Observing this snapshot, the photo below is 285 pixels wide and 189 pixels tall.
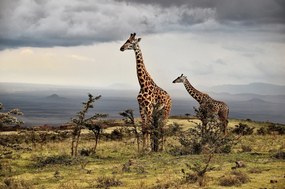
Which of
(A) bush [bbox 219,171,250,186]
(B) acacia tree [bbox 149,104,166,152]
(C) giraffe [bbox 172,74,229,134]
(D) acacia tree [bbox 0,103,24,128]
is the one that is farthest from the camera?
(C) giraffe [bbox 172,74,229,134]

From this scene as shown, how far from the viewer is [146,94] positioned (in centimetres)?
2970

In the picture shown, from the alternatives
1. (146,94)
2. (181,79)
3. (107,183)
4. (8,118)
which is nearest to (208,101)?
(181,79)

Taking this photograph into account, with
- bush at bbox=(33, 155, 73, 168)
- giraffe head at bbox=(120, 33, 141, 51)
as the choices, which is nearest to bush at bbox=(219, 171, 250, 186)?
bush at bbox=(33, 155, 73, 168)

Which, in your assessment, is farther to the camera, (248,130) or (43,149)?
(248,130)

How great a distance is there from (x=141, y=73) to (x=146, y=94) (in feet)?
6.50

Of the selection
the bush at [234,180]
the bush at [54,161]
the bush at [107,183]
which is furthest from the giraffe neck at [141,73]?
the bush at [234,180]

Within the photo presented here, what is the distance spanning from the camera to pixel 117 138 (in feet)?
147

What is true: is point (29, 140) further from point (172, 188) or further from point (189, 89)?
point (172, 188)

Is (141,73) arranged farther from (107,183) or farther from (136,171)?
(107,183)

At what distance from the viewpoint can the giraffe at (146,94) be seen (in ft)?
96.3

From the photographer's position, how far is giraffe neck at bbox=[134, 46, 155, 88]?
30500mm

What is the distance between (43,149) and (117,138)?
39.7ft

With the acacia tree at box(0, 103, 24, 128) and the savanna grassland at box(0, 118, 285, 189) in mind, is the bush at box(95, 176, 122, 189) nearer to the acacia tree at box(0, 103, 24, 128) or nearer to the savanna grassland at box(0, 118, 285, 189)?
the savanna grassland at box(0, 118, 285, 189)

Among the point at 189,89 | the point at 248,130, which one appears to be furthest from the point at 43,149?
the point at 248,130
